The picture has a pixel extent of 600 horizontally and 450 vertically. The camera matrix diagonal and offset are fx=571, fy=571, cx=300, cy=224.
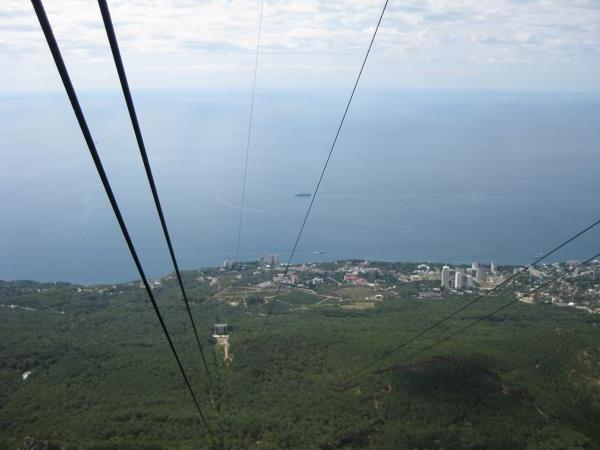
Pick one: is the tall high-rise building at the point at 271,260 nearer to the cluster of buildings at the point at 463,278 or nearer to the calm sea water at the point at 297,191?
the calm sea water at the point at 297,191

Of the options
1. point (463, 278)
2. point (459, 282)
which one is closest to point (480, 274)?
point (463, 278)

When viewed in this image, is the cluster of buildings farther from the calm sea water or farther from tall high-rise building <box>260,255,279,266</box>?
tall high-rise building <box>260,255,279,266</box>

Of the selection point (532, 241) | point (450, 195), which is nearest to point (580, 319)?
point (532, 241)

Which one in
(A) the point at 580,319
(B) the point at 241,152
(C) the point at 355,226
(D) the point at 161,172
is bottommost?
(A) the point at 580,319

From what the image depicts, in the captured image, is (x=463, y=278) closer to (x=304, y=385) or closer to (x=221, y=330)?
(x=221, y=330)

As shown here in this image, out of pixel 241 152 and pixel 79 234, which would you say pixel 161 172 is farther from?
pixel 79 234

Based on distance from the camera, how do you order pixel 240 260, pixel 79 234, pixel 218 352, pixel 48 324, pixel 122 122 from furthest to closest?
1. pixel 122 122
2. pixel 79 234
3. pixel 240 260
4. pixel 48 324
5. pixel 218 352

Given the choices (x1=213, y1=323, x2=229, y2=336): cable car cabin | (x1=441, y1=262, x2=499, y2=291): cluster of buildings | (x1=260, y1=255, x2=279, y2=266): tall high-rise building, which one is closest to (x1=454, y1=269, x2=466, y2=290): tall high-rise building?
(x1=441, y1=262, x2=499, y2=291): cluster of buildings

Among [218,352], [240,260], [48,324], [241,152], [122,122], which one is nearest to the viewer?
[218,352]
